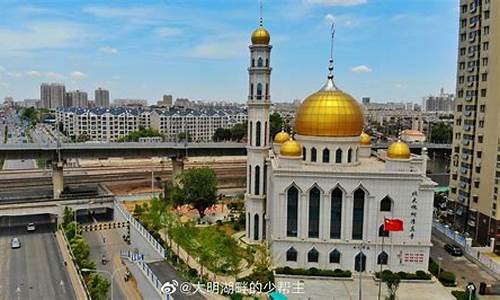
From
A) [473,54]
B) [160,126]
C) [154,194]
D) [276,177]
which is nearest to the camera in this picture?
[276,177]

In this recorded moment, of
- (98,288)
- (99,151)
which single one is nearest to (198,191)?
(98,288)

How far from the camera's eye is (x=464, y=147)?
163 feet

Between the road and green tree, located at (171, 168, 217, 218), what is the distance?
24604mm

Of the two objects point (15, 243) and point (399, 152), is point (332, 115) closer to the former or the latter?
point (399, 152)

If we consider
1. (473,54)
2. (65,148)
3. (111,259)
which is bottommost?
(111,259)

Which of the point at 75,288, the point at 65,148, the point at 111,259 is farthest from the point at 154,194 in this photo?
the point at 75,288

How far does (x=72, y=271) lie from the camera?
38.3 metres

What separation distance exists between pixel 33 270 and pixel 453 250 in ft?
129

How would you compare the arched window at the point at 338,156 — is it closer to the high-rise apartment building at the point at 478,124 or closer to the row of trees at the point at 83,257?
the high-rise apartment building at the point at 478,124

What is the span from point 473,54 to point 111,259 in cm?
4372

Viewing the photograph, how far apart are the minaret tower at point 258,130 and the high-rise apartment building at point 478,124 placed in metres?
22.9

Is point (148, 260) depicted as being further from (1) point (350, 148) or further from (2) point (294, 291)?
(1) point (350, 148)

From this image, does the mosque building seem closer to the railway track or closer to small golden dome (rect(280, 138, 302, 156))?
small golden dome (rect(280, 138, 302, 156))

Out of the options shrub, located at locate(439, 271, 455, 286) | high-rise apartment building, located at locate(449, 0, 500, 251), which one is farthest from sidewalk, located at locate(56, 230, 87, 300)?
high-rise apartment building, located at locate(449, 0, 500, 251)
